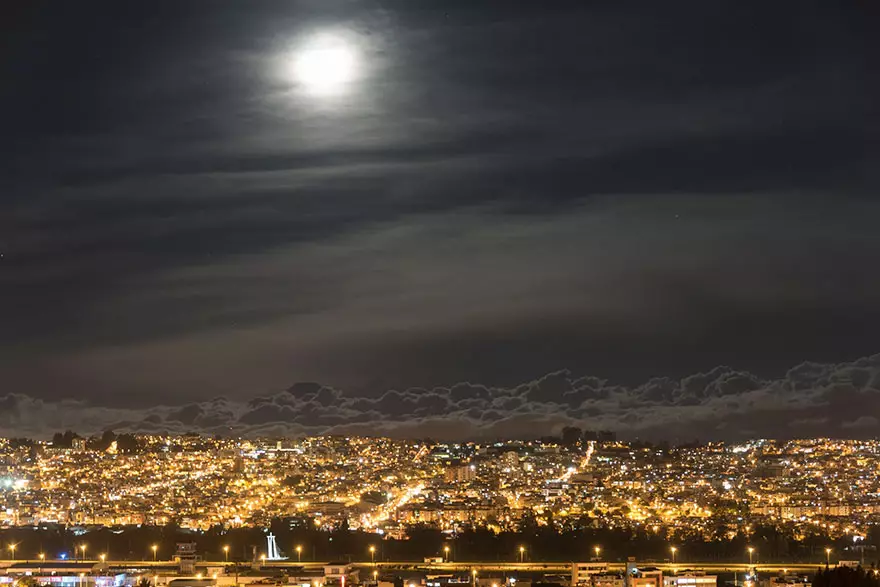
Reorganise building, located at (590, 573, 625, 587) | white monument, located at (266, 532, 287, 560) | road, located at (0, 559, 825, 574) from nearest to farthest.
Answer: building, located at (590, 573, 625, 587) → road, located at (0, 559, 825, 574) → white monument, located at (266, 532, 287, 560)

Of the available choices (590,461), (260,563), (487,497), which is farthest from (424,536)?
(590,461)

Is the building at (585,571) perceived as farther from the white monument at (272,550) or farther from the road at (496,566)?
the white monument at (272,550)

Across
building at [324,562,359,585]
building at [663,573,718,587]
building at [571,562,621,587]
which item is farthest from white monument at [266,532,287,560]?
building at [663,573,718,587]

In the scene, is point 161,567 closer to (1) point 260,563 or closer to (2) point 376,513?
(1) point 260,563

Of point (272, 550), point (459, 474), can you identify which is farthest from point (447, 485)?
point (272, 550)

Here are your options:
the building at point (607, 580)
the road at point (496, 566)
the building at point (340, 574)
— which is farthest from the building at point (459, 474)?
the building at point (607, 580)

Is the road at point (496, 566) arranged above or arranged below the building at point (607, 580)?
above

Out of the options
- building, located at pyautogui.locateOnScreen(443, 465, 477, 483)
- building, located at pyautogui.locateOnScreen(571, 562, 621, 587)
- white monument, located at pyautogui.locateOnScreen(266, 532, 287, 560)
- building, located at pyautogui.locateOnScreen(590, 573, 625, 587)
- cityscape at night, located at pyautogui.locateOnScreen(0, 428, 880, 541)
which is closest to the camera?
building, located at pyautogui.locateOnScreen(590, 573, 625, 587)

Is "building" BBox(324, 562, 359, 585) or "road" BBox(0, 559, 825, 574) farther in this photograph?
"road" BBox(0, 559, 825, 574)

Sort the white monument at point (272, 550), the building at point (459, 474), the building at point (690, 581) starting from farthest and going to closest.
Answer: the building at point (459, 474)
the white monument at point (272, 550)
the building at point (690, 581)

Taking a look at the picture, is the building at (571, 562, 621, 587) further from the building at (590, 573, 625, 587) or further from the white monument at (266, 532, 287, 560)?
the white monument at (266, 532, 287, 560)

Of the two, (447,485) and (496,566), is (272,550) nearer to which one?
(496,566)
